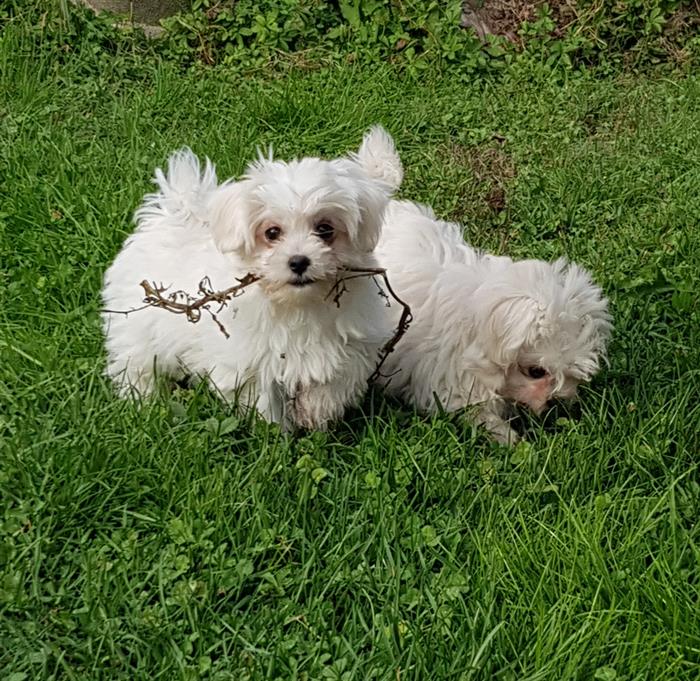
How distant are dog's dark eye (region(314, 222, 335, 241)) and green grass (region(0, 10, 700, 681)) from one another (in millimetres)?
750

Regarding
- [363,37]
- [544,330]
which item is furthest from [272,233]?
[363,37]

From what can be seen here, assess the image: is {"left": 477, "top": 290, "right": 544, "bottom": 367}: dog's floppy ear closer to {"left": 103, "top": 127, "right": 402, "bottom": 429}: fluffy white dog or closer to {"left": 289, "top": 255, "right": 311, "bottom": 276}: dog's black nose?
{"left": 103, "top": 127, "right": 402, "bottom": 429}: fluffy white dog

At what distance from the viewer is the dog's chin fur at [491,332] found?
133 inches

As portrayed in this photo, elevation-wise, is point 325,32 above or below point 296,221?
below

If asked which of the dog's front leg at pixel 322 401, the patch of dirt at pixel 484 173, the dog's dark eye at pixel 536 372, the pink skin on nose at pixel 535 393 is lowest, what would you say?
the patch of dirt at pixel 484 173

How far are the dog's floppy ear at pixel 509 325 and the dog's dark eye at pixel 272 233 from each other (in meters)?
0.89

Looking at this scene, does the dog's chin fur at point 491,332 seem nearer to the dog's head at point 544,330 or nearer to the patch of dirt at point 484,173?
the dog's head at point 544,330

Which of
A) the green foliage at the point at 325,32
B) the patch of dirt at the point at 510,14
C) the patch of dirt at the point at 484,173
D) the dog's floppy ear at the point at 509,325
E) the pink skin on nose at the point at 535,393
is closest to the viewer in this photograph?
the dog's floppy ear at the point at 509,325

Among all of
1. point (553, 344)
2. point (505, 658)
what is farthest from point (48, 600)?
point (553, 344)

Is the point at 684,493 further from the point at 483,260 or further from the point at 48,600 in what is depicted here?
the point at 48,600

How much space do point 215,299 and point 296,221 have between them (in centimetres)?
43

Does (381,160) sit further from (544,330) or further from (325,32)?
(325,32)

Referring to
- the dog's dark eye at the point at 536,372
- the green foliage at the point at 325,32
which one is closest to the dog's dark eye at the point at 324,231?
the dog's dark eye at the point at 536,372

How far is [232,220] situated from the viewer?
2.97 meters
